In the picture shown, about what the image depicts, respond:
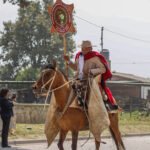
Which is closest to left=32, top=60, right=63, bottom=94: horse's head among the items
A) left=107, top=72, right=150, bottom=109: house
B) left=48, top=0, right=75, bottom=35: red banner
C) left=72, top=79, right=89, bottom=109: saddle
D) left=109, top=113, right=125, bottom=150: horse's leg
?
left=72, top=79, right=89, bottom=109: saddle

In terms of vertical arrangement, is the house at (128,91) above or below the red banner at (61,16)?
below

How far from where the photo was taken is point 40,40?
64438mm

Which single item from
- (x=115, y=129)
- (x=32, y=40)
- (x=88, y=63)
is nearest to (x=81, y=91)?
(x=88, y=63)

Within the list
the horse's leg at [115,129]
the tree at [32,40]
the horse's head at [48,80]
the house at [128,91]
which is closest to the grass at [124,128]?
the house at [128,91]

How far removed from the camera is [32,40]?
6512cm

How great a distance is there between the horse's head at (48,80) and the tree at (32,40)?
50925mm

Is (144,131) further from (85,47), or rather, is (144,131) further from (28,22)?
(28,22)

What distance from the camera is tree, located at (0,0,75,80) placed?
2522 inches

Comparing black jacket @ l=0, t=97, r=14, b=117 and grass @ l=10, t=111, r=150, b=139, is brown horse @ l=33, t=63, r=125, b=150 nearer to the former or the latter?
black jacket @ l=0, t=97, r=14, b=117

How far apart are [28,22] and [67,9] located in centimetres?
5101

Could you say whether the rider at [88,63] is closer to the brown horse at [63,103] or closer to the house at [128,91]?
the brown horse at [63,103]

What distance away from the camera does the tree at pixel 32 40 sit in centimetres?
6406

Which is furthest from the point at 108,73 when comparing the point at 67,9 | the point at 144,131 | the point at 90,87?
the point at 144,131

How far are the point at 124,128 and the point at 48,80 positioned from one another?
516 inches
